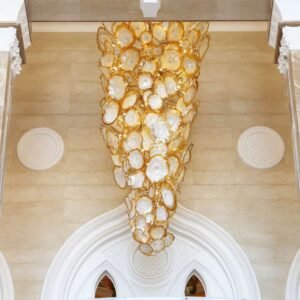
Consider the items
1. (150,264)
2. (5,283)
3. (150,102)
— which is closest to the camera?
(150,102)

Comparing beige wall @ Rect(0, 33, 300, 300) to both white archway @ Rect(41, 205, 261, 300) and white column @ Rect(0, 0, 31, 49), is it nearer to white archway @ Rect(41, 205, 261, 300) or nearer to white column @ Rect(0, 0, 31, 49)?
white archway @ Rect(41, 205, 261, 300)

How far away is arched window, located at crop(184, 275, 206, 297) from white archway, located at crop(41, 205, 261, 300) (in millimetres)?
82

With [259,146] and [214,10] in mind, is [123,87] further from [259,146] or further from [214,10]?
[259,146]

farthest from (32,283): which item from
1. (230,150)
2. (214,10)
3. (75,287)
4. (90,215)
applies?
(214,10)

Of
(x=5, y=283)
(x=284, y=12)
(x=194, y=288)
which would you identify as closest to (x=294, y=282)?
(x=194, y=288)

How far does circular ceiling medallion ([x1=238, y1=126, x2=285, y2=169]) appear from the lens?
8.14 metres

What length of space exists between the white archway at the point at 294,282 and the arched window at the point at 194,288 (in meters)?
0.88

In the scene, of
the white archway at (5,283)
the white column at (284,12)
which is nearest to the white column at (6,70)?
the white archway at (5,283)

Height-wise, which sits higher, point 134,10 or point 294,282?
point 134,10

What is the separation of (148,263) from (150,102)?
187cm

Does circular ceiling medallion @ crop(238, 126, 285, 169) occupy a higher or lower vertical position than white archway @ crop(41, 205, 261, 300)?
higher

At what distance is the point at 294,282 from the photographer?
7.50 m

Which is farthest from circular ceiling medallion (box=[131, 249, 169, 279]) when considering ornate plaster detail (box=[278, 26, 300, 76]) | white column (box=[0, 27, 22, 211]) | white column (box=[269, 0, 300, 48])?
white column (box=[269, 0, 300, 48])

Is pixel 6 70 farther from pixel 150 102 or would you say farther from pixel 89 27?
pixel 89 27
